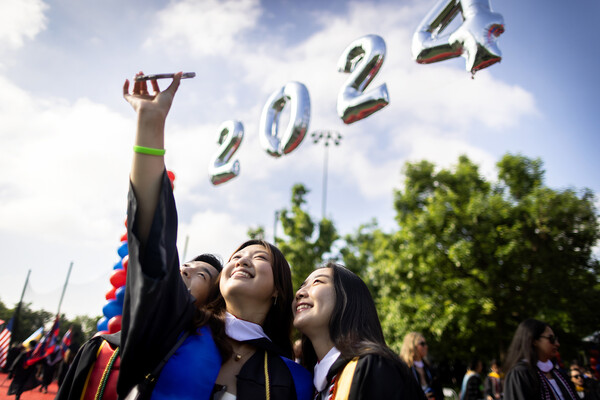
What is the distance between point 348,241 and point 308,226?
13.8 metres

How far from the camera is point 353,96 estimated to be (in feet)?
13.6

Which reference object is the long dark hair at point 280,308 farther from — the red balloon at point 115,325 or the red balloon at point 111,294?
the red balloon at point 111,294

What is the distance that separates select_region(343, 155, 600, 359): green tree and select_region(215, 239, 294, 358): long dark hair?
34.7ft

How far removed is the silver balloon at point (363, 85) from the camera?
3.98 meters

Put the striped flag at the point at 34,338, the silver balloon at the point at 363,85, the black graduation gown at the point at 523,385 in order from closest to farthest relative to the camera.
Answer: the black graduation gown at the point at 523,385, the silver balloon at the point at 363,85, the striped flag at the point at 34,338

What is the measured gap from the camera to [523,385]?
3562 millimetres

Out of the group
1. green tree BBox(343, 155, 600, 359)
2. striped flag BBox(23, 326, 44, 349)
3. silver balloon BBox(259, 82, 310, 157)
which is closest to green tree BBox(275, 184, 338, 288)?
green tree BBox(343, 155, 600, 359)

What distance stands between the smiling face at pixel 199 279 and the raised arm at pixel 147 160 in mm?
912

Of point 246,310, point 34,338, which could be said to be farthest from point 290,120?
point 34,338

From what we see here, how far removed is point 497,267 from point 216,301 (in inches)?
459

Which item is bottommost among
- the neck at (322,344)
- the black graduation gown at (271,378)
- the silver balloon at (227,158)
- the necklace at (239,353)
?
the black graduation gown at (271,378)

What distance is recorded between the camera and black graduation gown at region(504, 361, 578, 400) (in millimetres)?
3514

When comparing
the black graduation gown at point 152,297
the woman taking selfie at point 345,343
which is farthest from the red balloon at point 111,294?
the black graduation gown at point 152,297

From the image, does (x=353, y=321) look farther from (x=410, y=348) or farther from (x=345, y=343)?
(x=410, y=348)
